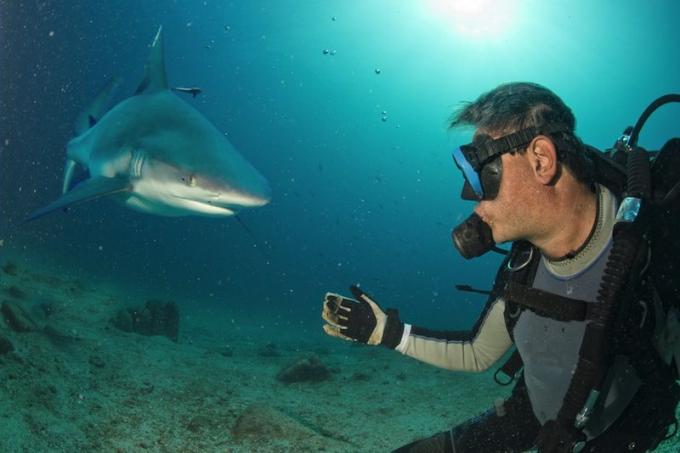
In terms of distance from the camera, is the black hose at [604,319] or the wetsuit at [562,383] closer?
the black hose at [604,319]

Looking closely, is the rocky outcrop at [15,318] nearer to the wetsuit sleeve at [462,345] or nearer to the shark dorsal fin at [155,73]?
the shark dorsal fin at [155,73]

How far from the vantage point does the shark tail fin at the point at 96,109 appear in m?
7.47

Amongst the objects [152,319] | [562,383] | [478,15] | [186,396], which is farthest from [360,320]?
[478,15]

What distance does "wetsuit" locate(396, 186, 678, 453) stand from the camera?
1916 millimetres

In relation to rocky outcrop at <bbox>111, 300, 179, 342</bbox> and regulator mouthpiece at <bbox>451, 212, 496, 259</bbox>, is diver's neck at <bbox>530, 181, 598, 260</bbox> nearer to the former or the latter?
regulator mouthpiece at <bbox>451, 212, 496, 259</bbox>

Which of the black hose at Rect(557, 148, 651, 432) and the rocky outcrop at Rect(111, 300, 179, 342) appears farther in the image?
the rocky outcrop at Rect(111, 300, 179, 342)

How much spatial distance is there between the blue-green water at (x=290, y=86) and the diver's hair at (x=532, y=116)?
0.25 meters

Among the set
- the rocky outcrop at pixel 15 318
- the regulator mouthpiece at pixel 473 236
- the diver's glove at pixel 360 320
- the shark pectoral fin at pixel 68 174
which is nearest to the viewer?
the regulator mouthpiece at pixel 473 236

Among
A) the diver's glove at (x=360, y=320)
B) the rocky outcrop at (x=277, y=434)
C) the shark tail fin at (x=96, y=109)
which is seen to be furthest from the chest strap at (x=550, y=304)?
the shark tail fin at (x=96, y=109)

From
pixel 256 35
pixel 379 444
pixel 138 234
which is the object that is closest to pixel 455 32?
pixel 256 35

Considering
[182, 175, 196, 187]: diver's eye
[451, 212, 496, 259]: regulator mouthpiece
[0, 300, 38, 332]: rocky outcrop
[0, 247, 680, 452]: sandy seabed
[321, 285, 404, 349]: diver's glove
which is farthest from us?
[0, 300, 38, 332]: rocky outcrop

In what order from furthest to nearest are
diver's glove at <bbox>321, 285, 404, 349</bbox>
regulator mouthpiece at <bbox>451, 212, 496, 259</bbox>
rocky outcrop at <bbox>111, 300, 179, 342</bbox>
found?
rocky outcrop at <bbox>111, 300, 179, 342</bbox>
diver's glove at <bbox>321, 285, 404, 349</bbox>
regulator mouthpiece at <bbox>451, 212, 496, 259</bbox>

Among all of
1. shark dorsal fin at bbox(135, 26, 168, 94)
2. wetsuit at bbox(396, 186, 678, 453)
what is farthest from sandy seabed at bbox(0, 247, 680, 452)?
shark dorsal fin at bbox(135, 26, 168, 94)

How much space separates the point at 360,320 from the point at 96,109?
7.24 metres
